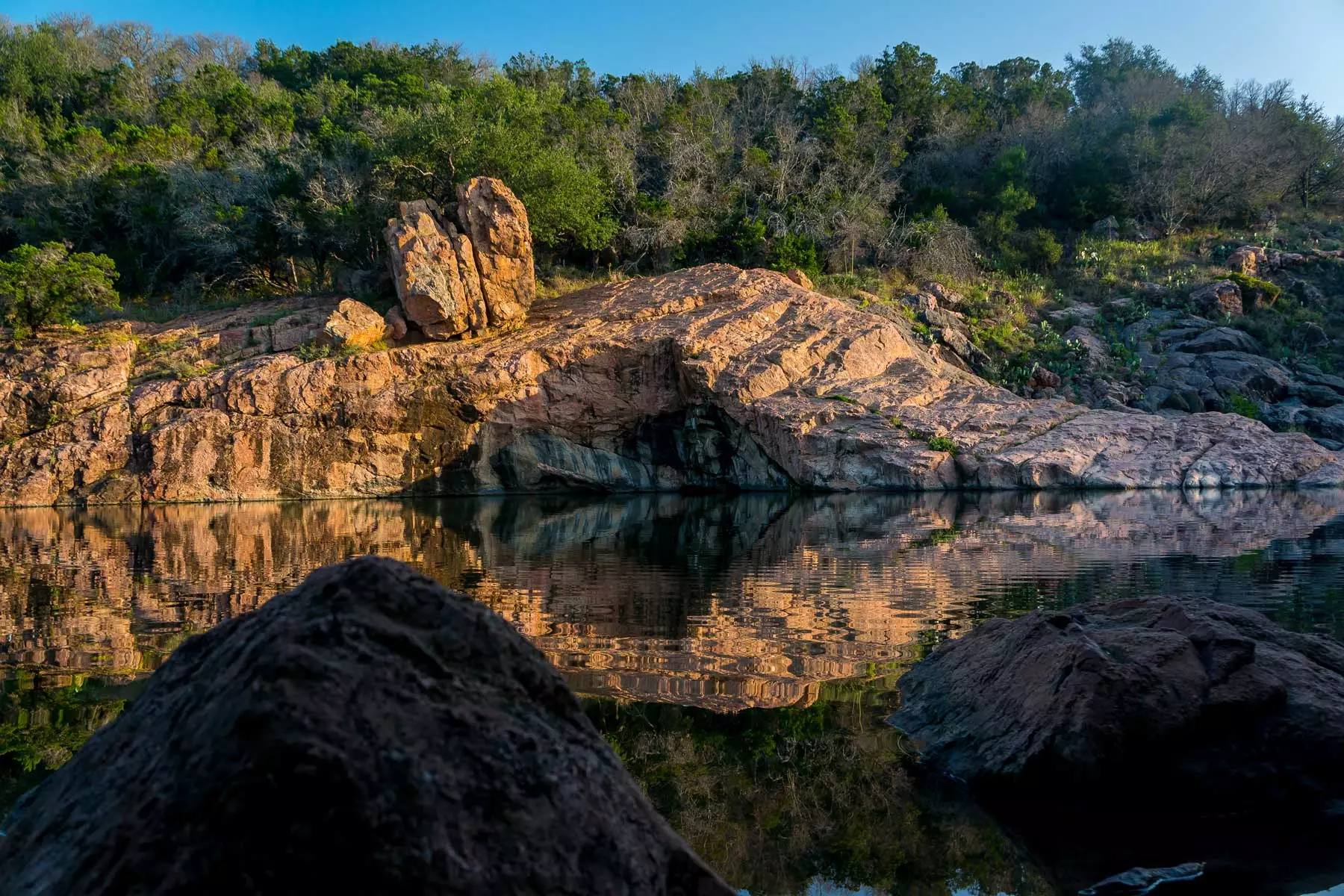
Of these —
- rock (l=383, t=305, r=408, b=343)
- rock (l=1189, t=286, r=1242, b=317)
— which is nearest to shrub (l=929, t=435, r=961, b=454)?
rock (l=383, t=305, r=408, b=343)

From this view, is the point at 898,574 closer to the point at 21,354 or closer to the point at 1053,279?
the point at 21,354

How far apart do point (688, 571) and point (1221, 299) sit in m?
31.8

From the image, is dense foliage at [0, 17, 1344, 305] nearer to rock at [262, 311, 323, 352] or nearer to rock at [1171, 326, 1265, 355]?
rock at [262, 311, 323, 352]

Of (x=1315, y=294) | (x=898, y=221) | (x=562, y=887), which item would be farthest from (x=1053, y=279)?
(x=562, y=887)

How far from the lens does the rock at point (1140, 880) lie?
11.0 feet

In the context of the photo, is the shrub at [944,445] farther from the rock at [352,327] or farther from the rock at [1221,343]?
the rock at [352,327]

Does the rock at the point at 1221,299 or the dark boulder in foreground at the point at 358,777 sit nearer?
the dark boulder in foreground at the point at 358,777

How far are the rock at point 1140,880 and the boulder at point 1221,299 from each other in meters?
36.9

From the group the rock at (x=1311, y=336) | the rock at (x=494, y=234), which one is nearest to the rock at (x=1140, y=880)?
the rock at (x=494, y=234)

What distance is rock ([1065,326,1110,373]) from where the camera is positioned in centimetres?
3219

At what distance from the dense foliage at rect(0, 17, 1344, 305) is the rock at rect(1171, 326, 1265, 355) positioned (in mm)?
9073

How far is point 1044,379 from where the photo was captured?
30.7 m

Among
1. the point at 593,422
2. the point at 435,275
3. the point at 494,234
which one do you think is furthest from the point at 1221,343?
the point at 435,275

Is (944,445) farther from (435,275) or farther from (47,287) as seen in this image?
(47,287)
